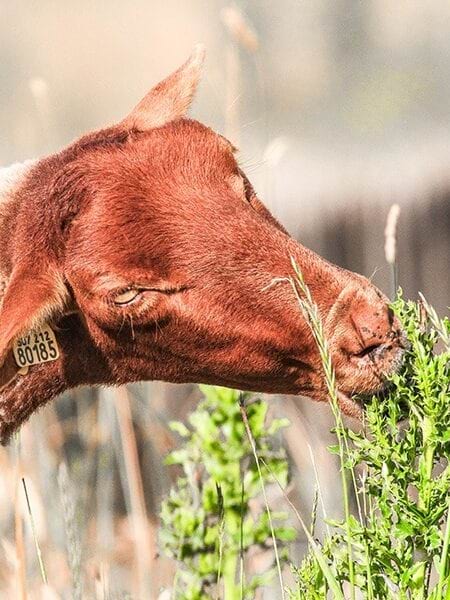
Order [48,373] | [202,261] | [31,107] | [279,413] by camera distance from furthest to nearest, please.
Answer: [31,107]
[279,413]
[48,373]
[202,261]

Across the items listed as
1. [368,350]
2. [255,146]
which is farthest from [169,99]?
[255,146]

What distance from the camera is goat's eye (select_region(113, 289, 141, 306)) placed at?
4.05 metres

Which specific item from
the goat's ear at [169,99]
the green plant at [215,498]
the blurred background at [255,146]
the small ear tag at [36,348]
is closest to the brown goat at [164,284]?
the small ear tag at [36,348]

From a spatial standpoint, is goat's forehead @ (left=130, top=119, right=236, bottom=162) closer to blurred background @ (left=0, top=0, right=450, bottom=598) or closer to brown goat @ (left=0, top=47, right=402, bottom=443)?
brown goat @ (left=0, top=47, right=402, bottom=443)

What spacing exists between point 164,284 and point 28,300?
1.44 ft

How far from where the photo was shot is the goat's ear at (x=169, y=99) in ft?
15.1

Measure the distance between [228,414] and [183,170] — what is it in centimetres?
96

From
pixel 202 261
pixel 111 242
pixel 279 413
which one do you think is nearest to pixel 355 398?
pixel 202 261

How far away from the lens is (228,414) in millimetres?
4598

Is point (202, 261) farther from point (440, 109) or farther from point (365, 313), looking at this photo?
point (440, 109)

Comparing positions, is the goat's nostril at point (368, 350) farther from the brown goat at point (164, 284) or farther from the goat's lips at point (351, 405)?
the goat's lips at point (351, 405)

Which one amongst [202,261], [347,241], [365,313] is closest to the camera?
[365,313]

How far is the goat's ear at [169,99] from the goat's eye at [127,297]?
0.73m

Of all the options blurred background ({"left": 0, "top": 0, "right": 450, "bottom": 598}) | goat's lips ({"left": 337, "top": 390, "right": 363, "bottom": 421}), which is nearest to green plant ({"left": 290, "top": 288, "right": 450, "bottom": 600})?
goat's lips ({"left": 337, "top": 390, "right": 363, "bottom": 421})
